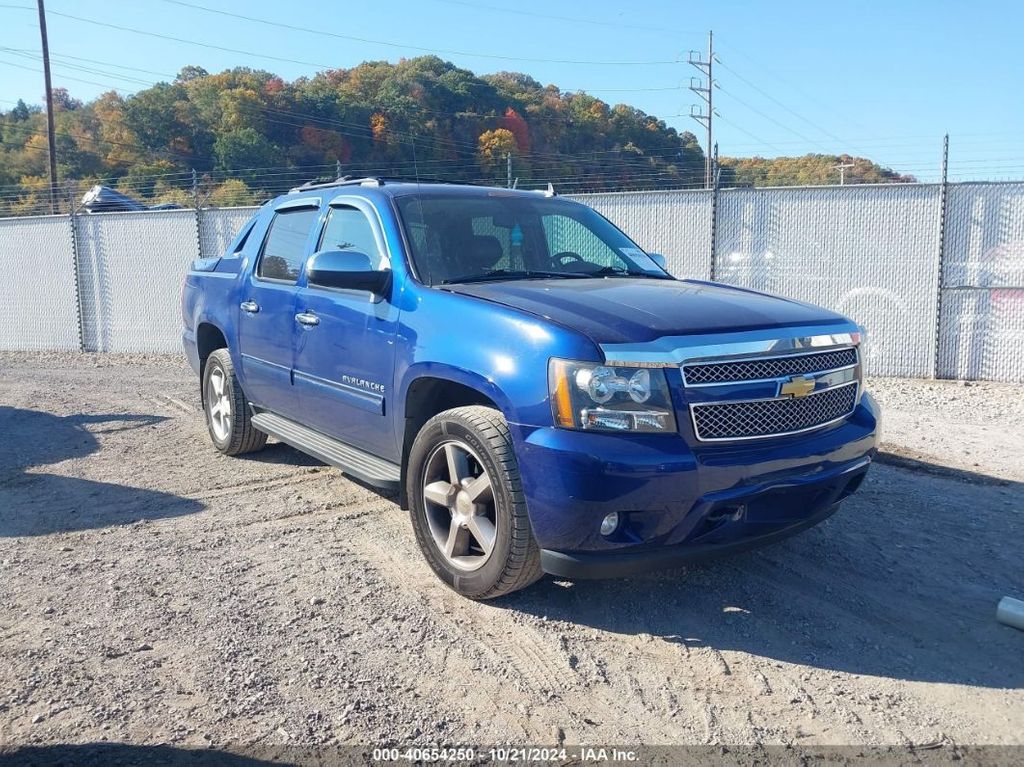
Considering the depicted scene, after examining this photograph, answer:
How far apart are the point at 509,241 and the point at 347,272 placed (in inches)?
38.6

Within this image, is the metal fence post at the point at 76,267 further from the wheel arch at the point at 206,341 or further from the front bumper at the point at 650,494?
Result: the front bumper at the point at 650,494

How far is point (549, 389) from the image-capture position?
10.8ft

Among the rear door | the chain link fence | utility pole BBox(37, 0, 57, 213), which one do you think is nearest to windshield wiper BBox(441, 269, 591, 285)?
the rear door

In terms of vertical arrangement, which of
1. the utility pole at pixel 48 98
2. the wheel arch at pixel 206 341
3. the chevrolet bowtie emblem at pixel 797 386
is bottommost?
the wheel arch at pixel 206 341

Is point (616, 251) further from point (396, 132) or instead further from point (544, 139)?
point (396, 132)

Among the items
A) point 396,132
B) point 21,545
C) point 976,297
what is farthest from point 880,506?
point 396,132

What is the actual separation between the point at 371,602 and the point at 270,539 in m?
1.10

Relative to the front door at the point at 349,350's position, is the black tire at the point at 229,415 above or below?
below

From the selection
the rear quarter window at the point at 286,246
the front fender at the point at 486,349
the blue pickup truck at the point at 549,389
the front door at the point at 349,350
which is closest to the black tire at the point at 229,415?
the rear quarter window at the point at 286,246

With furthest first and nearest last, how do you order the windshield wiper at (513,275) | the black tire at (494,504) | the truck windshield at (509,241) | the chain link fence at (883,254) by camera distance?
the chain link fence at (883,254)
the truck windshield at (509,241)
the windshield wiper at (513,275)
the black tire at (494,504)

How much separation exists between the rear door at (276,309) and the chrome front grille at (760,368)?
8.71 feet

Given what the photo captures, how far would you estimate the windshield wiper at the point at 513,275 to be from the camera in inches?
168

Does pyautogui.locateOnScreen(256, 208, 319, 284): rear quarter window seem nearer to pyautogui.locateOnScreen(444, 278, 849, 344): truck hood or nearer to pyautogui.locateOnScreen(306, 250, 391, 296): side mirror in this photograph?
pyautogui.locateOnScreen(306, 250, 391, 296): side mirror

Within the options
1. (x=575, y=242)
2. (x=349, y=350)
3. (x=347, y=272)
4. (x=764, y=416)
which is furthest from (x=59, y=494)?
(x=764, y=416)
